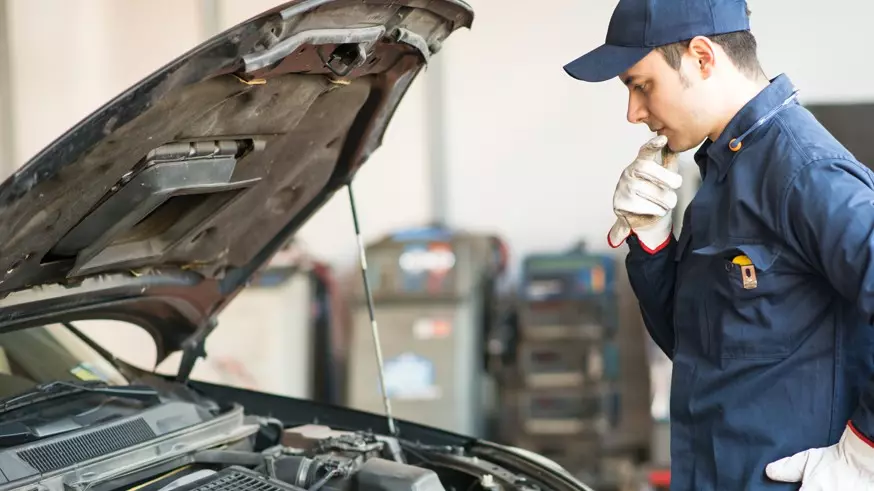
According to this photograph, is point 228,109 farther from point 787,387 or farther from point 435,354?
point 435,354

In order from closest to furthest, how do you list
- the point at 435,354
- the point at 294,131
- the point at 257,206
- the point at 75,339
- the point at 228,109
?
the point at 228,109, the point at 294,131, the point at 257,206, the point at 75,339, the point at 435,354

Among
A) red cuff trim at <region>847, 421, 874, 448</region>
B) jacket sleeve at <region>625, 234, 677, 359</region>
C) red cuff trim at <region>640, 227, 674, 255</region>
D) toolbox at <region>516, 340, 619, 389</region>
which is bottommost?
toolbox at <region>516, 340, 619, 389</region>

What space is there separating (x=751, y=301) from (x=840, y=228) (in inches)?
8.5

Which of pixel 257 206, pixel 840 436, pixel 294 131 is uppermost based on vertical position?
pixel 294 131

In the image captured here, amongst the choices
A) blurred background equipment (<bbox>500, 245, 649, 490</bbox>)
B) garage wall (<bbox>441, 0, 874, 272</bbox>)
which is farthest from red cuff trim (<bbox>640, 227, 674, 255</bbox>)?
garage wall (<bbox>441, 0, 874, 272</bbox>)

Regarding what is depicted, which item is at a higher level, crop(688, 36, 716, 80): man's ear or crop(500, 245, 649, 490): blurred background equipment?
crop(688, 36, 716, 80): man's ear

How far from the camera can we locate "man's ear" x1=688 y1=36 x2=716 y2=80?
1.47 metres

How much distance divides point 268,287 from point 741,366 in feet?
10.4

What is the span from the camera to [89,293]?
6.29ft

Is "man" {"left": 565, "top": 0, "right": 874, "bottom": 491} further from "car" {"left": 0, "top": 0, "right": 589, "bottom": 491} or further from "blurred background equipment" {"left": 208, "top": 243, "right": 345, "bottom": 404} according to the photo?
"blurred background equipment" {"left": 208, "top": 243, "right": 345, "bottom": 404}

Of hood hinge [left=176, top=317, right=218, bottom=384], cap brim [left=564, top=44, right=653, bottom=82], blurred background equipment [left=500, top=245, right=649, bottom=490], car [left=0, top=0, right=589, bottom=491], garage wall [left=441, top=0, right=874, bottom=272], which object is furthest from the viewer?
garage wall [left=441, top=0, right=874, bottom=272]

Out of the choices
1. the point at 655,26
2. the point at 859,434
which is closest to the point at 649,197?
the point at 655,26

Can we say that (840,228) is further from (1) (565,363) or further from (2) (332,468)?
(1) (565,363)

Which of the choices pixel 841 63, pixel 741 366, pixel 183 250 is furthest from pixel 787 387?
pixel 841 63
